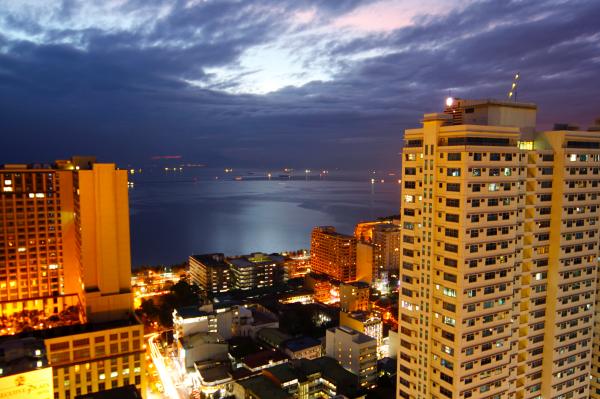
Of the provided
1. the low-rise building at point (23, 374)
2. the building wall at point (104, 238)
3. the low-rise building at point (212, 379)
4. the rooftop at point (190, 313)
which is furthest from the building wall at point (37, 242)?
the low-rise building at point (23, 374)

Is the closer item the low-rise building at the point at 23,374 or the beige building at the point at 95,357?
the low-rise building at the point at 23,374

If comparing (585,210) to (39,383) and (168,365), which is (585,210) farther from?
(168,365)

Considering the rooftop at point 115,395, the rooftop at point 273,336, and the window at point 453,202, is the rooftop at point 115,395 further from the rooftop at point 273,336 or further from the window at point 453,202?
the rooftop at point 273,336

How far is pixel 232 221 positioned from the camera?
7656 cm

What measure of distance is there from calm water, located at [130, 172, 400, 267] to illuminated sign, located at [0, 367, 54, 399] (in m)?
38.3

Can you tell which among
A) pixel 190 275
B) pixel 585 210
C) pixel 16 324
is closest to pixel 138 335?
pixel 16 324

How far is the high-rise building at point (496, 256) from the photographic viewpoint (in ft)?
35.3

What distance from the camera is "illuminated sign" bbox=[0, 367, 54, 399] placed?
11.8m

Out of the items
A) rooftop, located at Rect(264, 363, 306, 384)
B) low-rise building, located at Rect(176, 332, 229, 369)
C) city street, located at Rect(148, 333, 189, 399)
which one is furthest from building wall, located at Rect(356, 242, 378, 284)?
rooftop, located at Rect(264, 363, 306, 384)

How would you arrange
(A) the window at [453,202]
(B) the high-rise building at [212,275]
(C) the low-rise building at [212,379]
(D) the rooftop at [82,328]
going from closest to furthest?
(A) the window at [453,202] → (D) the rooftop at [82,328] → (C) the low-rise building at [212,379] → (B) the high-rise building at [212,275]

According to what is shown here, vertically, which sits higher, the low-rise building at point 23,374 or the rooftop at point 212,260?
the low-rise building at point 23,374

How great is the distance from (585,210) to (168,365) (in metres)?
22.4

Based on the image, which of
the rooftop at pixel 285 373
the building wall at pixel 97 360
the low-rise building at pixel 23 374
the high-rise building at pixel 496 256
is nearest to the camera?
the high-rise building at pixel 496 256

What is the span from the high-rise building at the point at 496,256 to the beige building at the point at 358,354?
11014 millimetres
